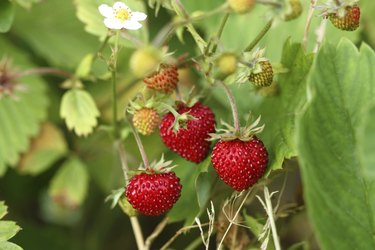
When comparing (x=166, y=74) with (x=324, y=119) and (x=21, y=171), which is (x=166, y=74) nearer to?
(x=324, y=119)

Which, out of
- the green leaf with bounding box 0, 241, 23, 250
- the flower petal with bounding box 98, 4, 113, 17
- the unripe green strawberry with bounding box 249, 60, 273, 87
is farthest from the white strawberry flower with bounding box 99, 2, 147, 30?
the green leaf with bounding box 0, 241, 23, 250

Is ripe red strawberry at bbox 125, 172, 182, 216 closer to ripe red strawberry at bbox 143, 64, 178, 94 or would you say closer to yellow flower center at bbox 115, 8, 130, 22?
ripe red strawberry at bbox 143, 64, 178, 94

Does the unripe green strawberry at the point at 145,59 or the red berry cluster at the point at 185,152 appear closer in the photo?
the unripe green strawberry at the point at 145,59

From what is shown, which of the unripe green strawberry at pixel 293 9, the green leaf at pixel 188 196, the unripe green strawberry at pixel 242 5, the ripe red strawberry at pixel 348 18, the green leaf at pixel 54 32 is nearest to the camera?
the unripe green strawberry at pixel 242 5

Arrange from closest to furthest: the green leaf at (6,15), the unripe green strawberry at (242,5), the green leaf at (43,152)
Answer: the unripe green strawberry at (242,5) → the green leaf at (6,15) → the green leaf at (43,152)

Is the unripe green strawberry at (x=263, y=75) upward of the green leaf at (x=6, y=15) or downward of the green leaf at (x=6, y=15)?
downward

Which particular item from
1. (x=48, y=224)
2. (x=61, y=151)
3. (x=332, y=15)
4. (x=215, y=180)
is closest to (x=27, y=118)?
(x=61, y=151)

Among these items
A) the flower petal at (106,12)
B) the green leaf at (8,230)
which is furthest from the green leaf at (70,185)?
the flower petal at (106,12)

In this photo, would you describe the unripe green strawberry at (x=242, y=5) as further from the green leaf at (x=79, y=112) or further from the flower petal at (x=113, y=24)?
the green leaf at (x=79, y=112)
